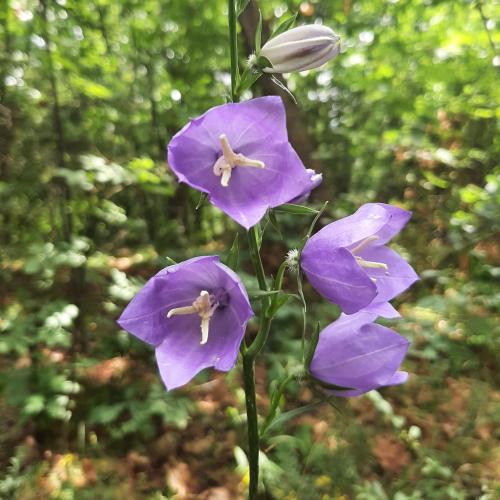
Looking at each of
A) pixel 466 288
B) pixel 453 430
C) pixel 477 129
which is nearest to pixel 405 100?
pixel 477 129

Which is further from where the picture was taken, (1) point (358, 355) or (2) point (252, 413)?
(2) point (252, 413)

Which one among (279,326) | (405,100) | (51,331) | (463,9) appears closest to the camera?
(51,331)

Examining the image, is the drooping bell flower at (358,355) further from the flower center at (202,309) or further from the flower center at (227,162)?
the flower center at (227,162)

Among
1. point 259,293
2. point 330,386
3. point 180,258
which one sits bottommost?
point 180,258

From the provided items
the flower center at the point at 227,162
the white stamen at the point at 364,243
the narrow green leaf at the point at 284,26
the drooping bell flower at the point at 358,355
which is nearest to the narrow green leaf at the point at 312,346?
the drooping bell flower at the point at 358,355

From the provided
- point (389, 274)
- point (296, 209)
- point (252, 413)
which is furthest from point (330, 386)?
point (296, 209)

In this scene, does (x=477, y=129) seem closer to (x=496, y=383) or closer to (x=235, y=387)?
(x=496, y=383)

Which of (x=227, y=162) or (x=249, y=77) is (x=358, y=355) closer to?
(x=227, y=162)
